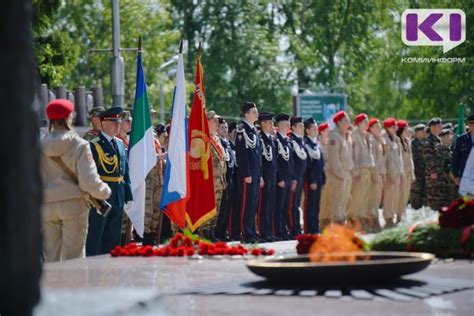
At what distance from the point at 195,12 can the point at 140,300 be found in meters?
49.4

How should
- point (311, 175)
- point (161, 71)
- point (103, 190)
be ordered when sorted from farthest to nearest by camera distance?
point (161, 71), point (311, 175), point (103, 190)

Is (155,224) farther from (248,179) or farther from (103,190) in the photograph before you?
(103,190)

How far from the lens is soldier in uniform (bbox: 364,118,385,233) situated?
22203 millimetres

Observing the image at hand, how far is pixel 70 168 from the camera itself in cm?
1162

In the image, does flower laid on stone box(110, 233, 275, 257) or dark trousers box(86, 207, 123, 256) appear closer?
flower laid on stone box(110, 233, 275, 257)

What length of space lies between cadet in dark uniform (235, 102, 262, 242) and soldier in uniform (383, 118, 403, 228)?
390 cm

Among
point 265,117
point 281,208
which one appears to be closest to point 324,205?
point 281,208

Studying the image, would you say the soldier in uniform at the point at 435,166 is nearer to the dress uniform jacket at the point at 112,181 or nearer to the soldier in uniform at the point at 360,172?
the soldier in uniform at the point at 360,172

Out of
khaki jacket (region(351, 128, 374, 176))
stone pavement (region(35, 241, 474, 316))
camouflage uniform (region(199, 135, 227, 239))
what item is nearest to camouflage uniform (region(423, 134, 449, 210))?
khaki jacket (region(351, 128, 374, 176))

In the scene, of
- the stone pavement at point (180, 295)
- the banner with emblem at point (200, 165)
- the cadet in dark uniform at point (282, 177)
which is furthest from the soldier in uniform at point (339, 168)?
the stone pavement at point (180, 295)

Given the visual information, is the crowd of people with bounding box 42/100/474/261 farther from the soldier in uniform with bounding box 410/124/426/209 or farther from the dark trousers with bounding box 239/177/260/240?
the soldier in uniform with bounding box 410/124/426/209

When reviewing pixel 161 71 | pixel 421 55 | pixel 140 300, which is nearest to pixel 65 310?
pixel 140 300

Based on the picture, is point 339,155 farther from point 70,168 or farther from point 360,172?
point 70,168

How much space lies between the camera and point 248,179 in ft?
63.1
